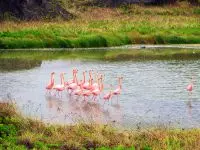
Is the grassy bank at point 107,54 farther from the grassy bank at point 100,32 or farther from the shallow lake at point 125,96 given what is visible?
the shallow lake at point 125,96

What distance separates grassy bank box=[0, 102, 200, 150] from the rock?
2750 centimetres

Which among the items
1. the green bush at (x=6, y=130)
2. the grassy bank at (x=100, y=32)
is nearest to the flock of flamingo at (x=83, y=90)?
the green bush at (x=6, y=130)

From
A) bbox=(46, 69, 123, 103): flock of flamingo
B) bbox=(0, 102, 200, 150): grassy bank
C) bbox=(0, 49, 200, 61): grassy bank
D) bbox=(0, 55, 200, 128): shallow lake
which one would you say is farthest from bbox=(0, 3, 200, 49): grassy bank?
bbox=(0, 102, 200, 150): grassy bank

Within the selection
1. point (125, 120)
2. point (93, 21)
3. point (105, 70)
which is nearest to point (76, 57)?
point (105, 70)

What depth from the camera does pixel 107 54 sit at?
107 ft

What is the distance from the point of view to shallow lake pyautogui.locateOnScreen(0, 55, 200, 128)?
55.2 feet

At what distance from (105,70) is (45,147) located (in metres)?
13.9

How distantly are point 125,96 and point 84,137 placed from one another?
7.04m

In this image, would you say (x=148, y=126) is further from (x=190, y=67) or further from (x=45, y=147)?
(x=190, y=67)

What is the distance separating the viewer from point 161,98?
1978cm

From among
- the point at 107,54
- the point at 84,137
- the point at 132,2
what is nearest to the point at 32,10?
the point at 107,54

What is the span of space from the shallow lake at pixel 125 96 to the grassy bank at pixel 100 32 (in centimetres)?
689

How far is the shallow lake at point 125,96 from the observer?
1683 centimetres

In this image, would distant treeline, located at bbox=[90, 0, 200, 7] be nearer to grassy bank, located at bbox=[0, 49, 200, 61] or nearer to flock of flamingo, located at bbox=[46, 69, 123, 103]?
grassy bank, located at bbox=[0, 49, 200, 61]
